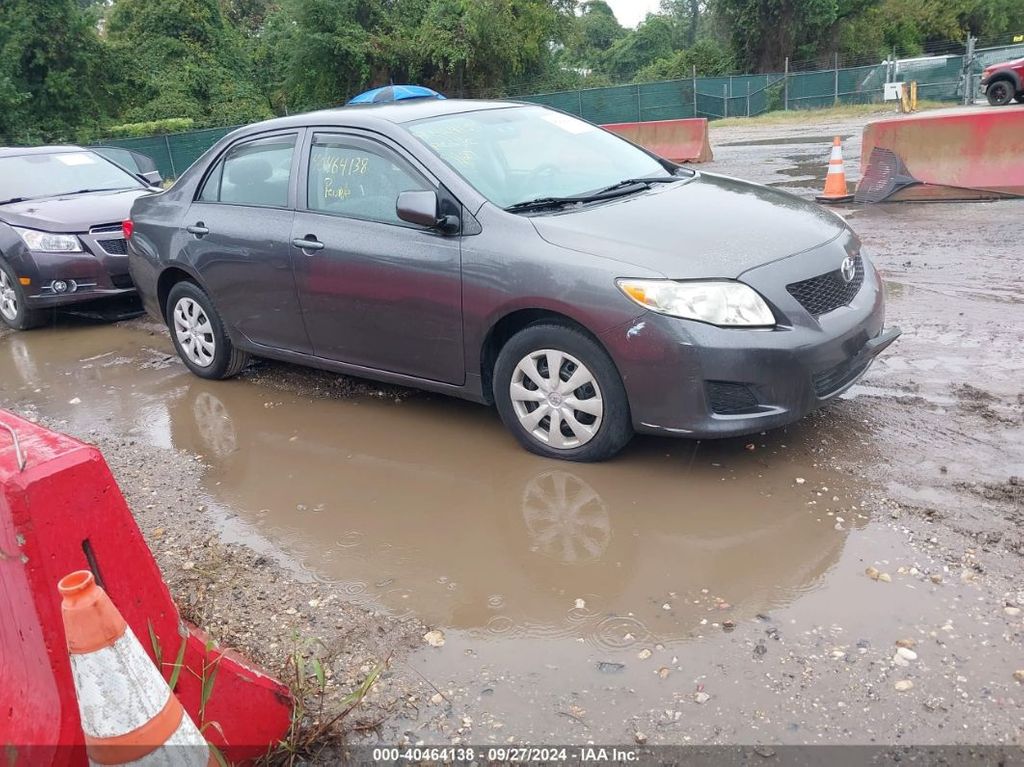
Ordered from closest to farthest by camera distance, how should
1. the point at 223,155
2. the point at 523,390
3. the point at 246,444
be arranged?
the point at 523,390 < the point at 246,444 < the point at 223,155

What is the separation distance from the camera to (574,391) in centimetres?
414

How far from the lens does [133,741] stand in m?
1.87

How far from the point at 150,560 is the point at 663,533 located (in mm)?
2091

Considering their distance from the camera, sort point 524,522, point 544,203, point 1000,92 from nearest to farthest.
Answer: point 524,522 < point 544,203 < point 1000,92

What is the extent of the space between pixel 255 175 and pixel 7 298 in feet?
14.3

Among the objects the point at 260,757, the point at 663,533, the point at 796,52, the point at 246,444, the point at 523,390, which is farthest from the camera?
the point at 796,52

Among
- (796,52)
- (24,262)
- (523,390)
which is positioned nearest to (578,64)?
(796,52)

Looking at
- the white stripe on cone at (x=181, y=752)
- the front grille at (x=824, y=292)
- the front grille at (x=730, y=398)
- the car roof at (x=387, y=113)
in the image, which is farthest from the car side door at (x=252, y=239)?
the white stripe on cone at (x=181, y=752)

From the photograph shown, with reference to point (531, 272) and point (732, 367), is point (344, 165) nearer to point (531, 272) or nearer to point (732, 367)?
point (531, 272)

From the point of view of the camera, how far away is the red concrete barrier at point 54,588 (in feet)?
6.63

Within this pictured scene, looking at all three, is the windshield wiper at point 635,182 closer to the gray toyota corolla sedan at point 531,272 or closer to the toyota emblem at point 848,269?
the gray toyota corolla sedan at point 531,272

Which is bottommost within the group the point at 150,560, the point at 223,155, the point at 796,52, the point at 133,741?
the point at 133,741

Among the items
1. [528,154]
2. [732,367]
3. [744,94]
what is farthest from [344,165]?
[744,94]

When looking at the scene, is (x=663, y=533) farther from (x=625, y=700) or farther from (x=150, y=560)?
(x=150, y=560)
